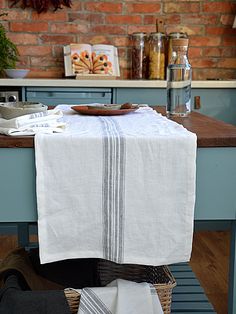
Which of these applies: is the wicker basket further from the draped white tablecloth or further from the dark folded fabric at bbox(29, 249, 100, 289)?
the draped white tablecloth

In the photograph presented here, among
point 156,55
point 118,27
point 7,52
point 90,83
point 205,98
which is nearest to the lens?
point 90,83

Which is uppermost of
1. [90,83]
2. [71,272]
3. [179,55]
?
[179,55]

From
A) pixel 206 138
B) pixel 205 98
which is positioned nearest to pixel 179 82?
pixel 206 138

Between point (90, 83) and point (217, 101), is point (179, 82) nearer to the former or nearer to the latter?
point (90, 83)

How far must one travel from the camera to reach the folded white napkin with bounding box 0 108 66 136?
123cm

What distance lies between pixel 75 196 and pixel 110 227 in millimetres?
124

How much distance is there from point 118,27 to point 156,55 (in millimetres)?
383

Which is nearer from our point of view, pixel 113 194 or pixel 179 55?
pixel 113 194

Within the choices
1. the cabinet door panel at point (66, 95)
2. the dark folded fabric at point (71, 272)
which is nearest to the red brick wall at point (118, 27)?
the cabinet door panel at point (66, 95)

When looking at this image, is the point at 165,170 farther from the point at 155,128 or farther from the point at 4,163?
the point at 4,163

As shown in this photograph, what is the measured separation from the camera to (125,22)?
3.56 m

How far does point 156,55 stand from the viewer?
3441mm

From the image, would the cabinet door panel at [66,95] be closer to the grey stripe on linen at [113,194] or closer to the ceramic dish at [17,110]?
the ceramic dish at [17,110]

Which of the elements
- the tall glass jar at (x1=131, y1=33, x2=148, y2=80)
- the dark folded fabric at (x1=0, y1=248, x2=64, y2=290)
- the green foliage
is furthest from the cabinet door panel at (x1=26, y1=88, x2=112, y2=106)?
the dark folded fabric at (x1=0, y1=248, x2=64, y2=290)
